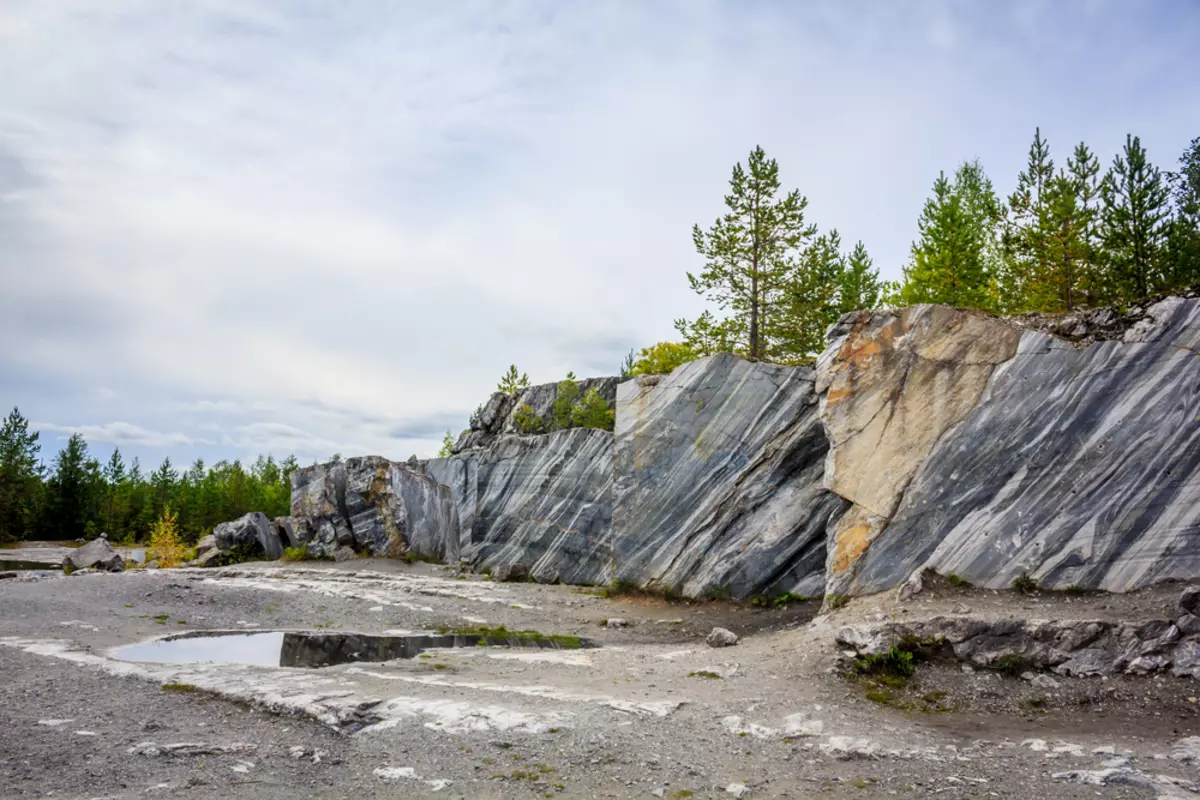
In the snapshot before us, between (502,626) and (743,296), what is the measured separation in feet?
66.6

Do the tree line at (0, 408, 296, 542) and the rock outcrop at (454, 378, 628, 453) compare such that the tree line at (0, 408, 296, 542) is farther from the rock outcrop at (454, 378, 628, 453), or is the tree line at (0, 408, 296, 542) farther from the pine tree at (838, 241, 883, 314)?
the pine tree at (838, 241, 883, 314)

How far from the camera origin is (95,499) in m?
76.5

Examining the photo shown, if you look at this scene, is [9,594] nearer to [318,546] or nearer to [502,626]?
[502,626]

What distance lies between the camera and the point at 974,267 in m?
34.4

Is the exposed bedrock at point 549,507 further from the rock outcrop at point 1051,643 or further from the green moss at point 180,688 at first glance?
the green moss at point 180,688

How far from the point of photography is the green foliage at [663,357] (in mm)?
36062

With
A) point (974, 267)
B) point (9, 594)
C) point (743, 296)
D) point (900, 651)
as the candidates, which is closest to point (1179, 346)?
point (900, 651)

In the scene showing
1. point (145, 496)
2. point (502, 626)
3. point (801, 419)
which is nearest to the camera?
point (502, 626)

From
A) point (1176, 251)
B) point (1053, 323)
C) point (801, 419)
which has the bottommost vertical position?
point (801, 419)

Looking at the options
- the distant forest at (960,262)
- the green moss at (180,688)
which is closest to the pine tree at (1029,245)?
the distant forest at (960,262)

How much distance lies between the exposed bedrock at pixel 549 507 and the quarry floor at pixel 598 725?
1106 centimetres

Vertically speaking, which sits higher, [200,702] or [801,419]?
[801,419]

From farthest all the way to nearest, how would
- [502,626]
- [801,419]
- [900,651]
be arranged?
[801,419] → [502,626] → [900,651]

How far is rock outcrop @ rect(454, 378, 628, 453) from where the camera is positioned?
37750 mm
